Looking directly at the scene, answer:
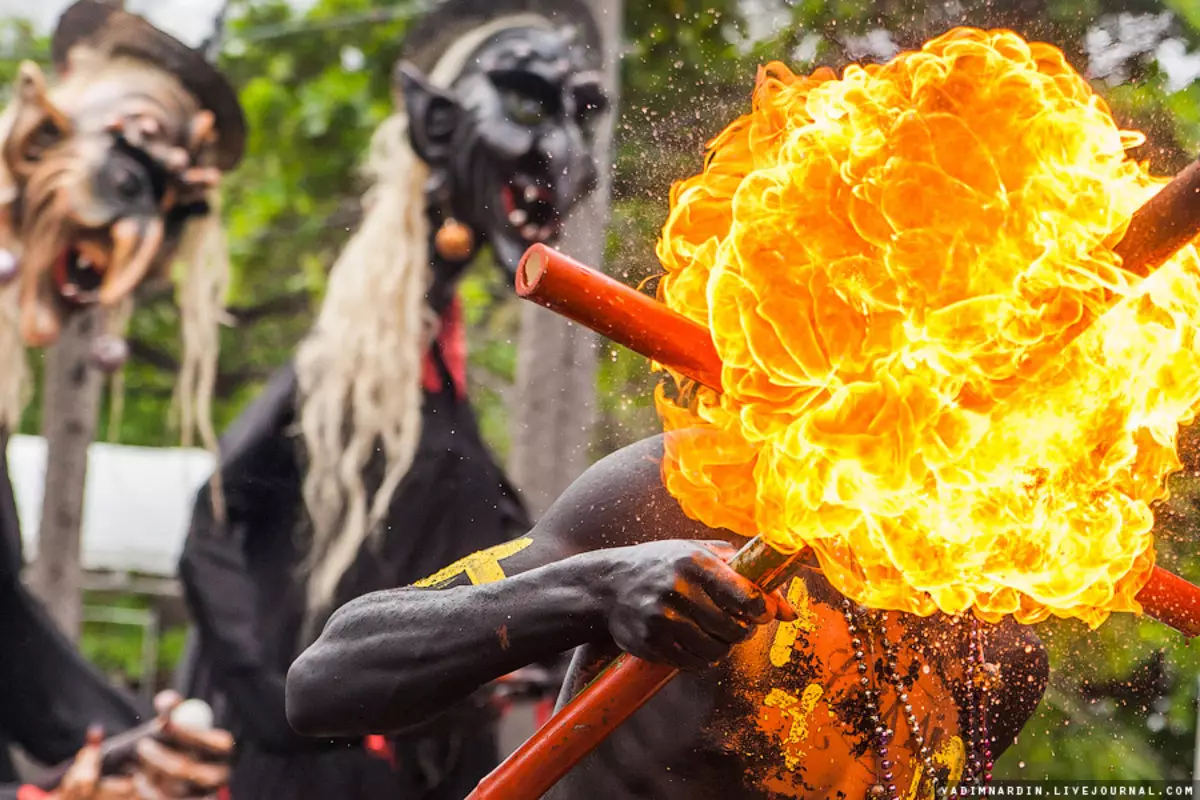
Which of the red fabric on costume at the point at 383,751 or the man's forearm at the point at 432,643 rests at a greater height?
the man's forearm at the point at 432,643

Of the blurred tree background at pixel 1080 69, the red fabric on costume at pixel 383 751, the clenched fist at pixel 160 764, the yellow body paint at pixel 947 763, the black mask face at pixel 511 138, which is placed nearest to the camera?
the yellow body paint at pixel 947 763

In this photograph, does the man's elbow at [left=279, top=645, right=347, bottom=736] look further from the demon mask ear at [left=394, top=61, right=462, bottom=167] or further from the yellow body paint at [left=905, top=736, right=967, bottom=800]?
the demon mask ear at [left=394, top=61, right=462, bottom=167]

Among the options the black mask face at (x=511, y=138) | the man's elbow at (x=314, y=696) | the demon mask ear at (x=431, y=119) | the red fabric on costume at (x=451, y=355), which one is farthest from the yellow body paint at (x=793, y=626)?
the demon mask ear at (x=431, y=119)

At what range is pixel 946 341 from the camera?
1720 mm

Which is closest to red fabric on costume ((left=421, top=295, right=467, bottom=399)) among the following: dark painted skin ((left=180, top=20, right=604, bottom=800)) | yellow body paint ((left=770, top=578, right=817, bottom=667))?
dark painted skin ((left=180, top=20, right=604, bottom=800))

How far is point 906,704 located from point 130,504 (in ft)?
18.8

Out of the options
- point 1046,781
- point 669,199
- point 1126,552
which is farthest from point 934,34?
point 1046,781

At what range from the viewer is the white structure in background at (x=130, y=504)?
712 centimetres

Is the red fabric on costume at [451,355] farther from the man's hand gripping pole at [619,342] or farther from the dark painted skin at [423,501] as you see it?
the man's hand gripping pole at [619,342]

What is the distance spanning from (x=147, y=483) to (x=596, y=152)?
3.45 metres

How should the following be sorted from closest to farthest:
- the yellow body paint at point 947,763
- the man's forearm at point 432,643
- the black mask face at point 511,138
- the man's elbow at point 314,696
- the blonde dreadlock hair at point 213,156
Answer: the man's forearm at point 432,643 < the man's elbow at point 314,696 < the yellow body paint at point 947,763 < the black mask face at point 511,138 < the blonde dreadlock hair at point 213,156

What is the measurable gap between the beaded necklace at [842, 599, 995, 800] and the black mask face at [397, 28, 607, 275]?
2608mm

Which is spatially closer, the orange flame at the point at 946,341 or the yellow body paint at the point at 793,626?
the orange flame at the point at 946,341

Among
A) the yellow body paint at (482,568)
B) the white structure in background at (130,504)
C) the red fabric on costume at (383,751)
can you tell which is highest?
the yellow body paint at (482,568)
